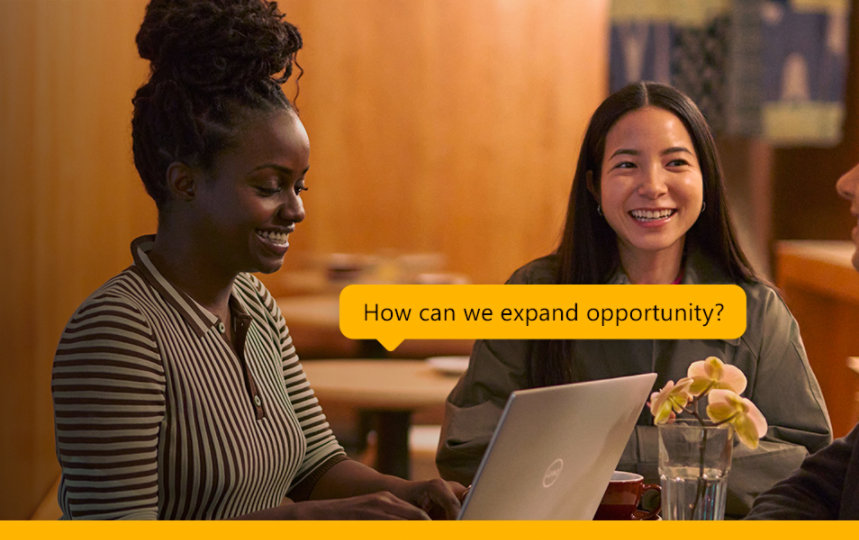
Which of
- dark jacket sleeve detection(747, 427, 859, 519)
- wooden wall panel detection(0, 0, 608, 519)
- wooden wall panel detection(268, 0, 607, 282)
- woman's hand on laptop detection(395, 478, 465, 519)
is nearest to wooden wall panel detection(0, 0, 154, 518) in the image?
wooden wall panel detection(0, 0, 608, 519)

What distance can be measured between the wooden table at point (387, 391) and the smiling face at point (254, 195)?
88 centimetres

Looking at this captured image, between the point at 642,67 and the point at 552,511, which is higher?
the point at 642,67

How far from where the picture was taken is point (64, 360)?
0.85m

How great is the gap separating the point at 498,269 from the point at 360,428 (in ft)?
2.92

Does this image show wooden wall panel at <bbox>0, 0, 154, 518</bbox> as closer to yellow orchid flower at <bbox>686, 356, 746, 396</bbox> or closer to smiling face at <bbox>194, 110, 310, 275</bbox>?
smiling face at <bbox>194, 110, 310, 275</bbox>

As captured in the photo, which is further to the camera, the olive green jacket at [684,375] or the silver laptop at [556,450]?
the olive green jacket at [684,375]

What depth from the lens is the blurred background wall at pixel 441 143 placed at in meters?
1.71

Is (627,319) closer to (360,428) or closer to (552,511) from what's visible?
(552,511)

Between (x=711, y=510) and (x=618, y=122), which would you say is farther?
(x=618, y=122)

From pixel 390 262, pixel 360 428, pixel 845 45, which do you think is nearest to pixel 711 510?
pixel 845 45

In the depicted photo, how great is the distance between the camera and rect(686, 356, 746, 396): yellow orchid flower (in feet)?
2.73

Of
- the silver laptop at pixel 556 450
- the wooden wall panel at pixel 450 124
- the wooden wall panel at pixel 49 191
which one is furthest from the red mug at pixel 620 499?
the wooden wall panel at pixel 450 124

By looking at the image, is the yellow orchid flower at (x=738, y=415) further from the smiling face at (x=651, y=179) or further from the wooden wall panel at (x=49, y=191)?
the wooden wall panel at (x=49, y=191)

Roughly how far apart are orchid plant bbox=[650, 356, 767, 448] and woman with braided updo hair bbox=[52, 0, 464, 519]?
245 millimetres
